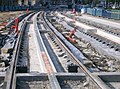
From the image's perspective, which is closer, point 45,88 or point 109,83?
point 45,88

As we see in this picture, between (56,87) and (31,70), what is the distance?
293 cm

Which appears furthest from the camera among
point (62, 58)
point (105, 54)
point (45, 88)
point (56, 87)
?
point (105, 54)

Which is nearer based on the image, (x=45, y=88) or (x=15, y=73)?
(x=45, y=88)

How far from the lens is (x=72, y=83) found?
8742mm

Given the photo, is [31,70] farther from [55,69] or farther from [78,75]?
[78,75]

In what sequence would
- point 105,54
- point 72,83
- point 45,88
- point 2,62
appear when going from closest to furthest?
point 45,88
point 72,83
point 2,62
point 105,54

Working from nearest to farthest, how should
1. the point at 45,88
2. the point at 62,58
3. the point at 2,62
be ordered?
the point at 45,88 < the point at 2,62 < the point at 62,58

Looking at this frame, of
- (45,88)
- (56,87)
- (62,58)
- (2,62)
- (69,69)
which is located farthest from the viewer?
(62,58)

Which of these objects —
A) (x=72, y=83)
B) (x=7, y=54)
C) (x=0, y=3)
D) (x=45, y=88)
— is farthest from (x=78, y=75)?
(x=0, y=3)

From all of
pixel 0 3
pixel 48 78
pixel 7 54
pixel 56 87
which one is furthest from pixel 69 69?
pixel 0 3

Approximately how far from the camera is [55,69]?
10.3 metres

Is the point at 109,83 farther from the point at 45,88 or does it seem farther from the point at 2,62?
the point at 2,62

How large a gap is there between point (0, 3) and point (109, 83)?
75.9 m

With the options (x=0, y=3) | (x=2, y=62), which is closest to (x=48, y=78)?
(x=2, y=62)
